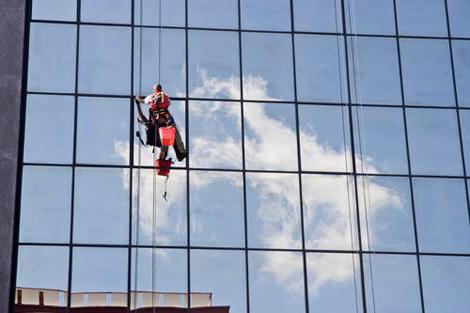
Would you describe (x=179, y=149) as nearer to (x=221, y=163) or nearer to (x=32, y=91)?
(x=221, y=163)

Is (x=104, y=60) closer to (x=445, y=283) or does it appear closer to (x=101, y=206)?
(x=101, y=206)

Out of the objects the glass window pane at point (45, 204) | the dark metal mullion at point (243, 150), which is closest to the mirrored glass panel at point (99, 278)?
the glass window pane at point (45, 204)

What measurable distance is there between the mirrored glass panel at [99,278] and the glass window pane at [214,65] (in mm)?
5346

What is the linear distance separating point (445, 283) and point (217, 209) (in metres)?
6.66

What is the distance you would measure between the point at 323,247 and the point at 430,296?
322 centimetres

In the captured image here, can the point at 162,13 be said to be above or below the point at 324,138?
above

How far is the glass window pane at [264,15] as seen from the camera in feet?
108

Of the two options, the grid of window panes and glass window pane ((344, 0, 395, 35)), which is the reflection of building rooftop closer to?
the grid of window panes

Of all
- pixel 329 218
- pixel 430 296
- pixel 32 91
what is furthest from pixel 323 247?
pixel 32 91

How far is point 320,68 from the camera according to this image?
107 feet

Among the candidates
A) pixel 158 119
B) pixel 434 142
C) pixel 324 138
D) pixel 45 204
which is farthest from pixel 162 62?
pixel 434 142

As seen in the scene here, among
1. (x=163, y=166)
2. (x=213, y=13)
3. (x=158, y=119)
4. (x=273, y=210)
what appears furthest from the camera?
(x=213, y=13)

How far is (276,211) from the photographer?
31.0 metres

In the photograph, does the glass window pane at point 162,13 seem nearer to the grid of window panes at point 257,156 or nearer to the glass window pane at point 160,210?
the grid of window panes at point 257,156
